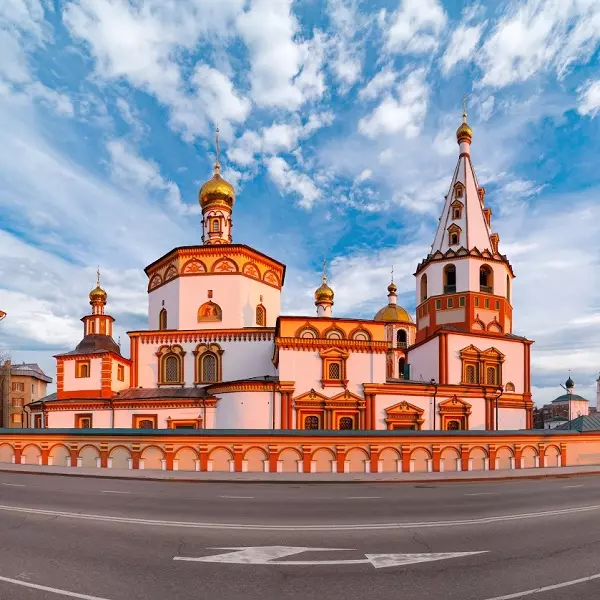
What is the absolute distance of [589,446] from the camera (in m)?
25.0

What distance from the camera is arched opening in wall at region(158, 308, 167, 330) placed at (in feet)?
113

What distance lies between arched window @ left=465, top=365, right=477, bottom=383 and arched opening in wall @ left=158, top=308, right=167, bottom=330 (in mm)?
20676

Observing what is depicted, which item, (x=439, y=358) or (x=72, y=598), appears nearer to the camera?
(x=72, y=598)

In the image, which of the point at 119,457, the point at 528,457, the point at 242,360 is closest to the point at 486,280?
Answer: the point at 528,457

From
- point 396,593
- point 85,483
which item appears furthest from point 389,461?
point 396,593

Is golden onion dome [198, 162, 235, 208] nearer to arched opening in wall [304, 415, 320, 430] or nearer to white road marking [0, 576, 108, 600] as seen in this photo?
arched opening in wall [304, 415, 320, 430]

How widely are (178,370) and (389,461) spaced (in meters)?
16.5

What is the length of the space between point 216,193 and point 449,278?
1844 centimetres

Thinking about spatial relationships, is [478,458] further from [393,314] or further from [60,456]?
[393,314]

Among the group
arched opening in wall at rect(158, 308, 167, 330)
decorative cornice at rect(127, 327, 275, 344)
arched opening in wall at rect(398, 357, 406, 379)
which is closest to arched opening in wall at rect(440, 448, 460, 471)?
decorative cornice at rect(127, 327, 275, 344)

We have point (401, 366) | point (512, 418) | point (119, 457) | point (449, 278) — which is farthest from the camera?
point (401, 366)

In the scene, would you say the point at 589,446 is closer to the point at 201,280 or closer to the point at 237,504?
the point at 237,504

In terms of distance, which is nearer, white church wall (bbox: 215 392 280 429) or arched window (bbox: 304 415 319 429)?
white church wall (bbox: 215 392 280 429)

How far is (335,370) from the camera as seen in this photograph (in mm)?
27844
